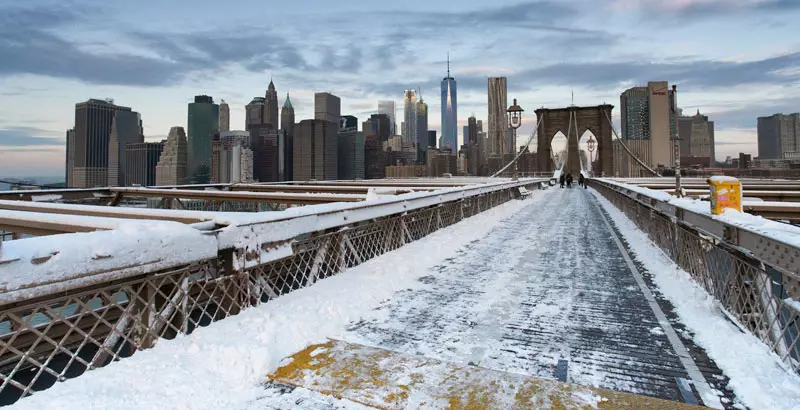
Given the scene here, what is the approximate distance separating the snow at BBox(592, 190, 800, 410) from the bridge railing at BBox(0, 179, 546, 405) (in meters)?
3.98

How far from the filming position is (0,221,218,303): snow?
251 centimetres

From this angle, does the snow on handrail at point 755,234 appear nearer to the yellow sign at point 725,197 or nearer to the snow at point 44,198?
the yellow sign at point 725,197

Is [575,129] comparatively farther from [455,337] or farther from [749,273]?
[455,337]

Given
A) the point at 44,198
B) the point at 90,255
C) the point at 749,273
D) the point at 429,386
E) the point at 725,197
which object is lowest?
the point at 429,386

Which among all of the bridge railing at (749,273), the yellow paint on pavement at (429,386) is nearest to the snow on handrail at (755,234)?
the bridge railing at (749,273)

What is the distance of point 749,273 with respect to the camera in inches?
160

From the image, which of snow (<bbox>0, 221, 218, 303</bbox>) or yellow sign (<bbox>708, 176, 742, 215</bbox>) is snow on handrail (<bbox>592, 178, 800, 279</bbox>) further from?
snow (<bbox>0, 221, 218, 303</bbox>)

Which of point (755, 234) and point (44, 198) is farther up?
point (44, 198)

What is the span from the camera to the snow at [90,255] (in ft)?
8.23

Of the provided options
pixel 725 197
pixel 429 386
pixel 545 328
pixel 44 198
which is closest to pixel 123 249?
pixel 429 386

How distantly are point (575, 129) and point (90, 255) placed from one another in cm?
13033

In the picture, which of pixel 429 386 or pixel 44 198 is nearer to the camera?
pixel 429 386

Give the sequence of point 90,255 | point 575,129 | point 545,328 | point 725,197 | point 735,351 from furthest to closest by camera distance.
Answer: point 575,129
point 725,197
point 545,328
point 735,351
point 90,255

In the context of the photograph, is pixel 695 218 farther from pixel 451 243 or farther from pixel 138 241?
pixel 138 241
